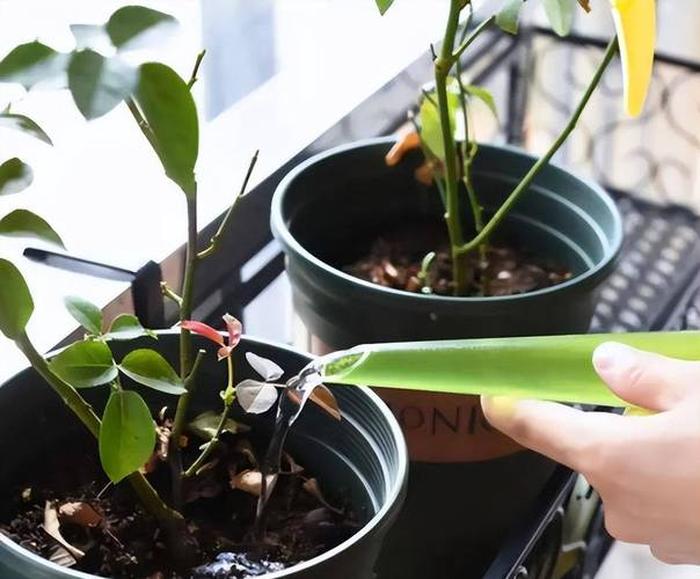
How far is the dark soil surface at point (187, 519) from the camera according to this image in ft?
1.71

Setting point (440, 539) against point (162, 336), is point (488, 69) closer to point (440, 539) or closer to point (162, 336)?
point (440, 539)

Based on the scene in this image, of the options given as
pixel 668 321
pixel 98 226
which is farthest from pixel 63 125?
pixel 668 321

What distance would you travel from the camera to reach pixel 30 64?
0.37 m

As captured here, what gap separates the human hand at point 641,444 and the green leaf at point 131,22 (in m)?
0.22

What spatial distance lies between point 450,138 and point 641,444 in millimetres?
258

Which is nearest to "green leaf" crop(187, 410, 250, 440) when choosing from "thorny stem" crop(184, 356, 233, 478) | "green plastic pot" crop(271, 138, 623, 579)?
"thorny stem" crop(184, 356, 233, 478)

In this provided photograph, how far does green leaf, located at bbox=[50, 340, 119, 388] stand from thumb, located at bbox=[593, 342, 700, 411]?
20 cm

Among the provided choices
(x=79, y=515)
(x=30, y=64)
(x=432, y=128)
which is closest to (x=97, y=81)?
(x=30, y=64)

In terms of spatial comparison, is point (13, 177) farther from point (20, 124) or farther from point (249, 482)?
point (249, 482)

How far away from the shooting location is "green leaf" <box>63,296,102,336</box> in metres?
0.48

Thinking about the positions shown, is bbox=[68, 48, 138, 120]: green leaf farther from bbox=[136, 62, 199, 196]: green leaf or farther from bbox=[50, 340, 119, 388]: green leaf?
bbox=[50, 340, 119, 388]: green leaf

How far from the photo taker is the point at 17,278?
1.41 feet

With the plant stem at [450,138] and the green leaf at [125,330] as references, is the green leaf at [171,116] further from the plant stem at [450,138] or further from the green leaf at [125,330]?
the plant stem at [450,138]

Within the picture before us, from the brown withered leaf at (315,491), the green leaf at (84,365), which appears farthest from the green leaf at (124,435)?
the brown withered leaf at (315,491)
